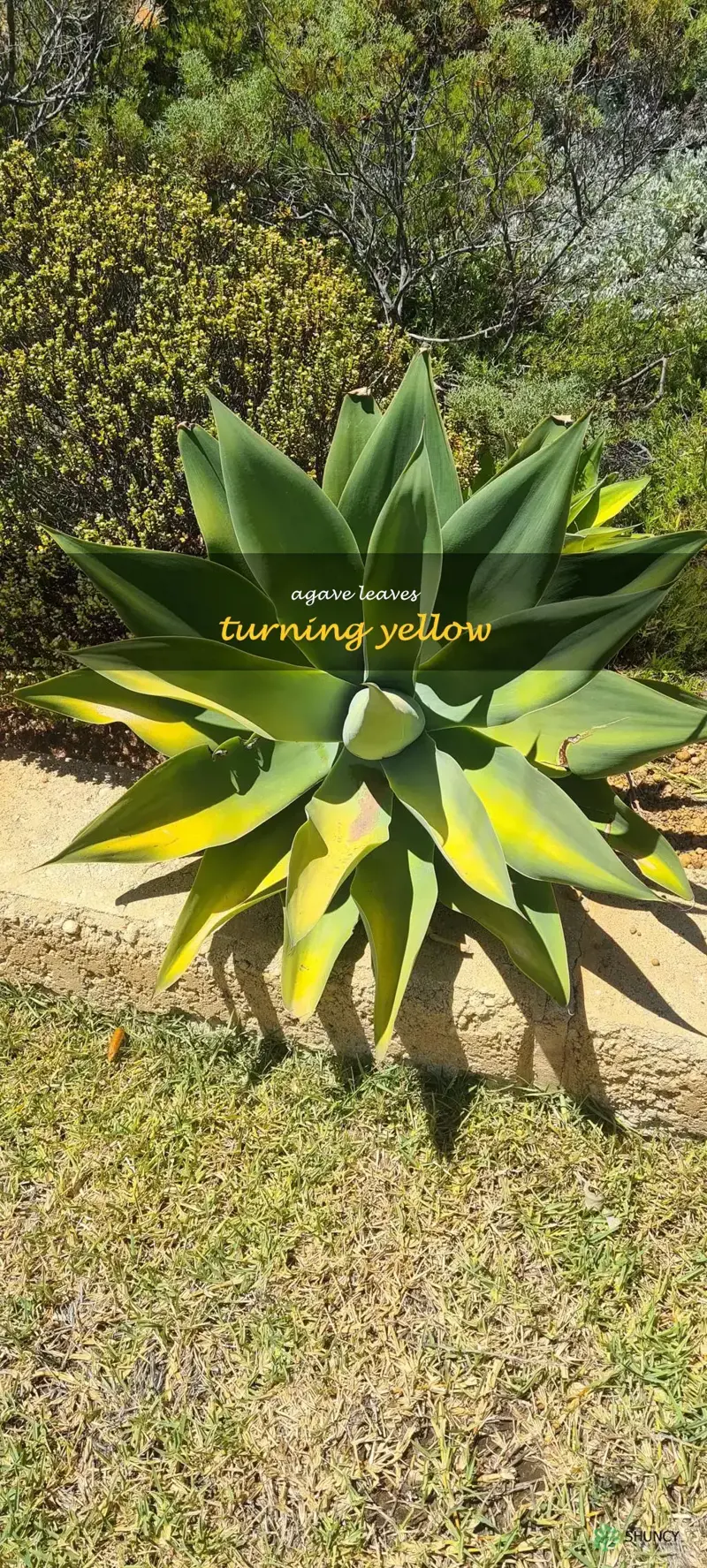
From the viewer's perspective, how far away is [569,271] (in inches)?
184

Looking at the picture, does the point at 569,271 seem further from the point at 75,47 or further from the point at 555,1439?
the point at 555,1439

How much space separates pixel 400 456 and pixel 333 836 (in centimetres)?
74

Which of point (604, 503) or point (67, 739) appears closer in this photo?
point (604, 503)

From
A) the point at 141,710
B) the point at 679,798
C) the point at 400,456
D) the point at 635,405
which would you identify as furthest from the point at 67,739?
the point at 635,405

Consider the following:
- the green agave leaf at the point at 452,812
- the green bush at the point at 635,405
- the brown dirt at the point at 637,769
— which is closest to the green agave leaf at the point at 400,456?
the green agave leaf at the point at 452,812

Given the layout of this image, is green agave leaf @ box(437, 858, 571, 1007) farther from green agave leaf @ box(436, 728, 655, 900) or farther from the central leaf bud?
the central leaf bud

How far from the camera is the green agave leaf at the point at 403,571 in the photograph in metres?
1.54

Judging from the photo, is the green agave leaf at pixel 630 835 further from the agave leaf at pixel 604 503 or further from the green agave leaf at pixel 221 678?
the agave leaf at pixel 604 503

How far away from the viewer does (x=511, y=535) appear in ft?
5.57

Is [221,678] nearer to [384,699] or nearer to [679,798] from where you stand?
[384,699]

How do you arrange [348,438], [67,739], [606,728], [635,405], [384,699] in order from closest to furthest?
[384,699], [606,728], [348,438], [67,739], [635,405]

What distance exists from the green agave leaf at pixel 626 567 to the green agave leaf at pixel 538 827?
0.36m

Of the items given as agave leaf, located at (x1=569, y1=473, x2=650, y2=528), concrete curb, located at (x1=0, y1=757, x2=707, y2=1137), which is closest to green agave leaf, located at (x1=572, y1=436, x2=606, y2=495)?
agave leaf, located at (x1=569, y1=473, x2=650, y2=528)

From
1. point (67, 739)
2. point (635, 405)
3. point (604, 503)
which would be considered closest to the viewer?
point (604, 503)
